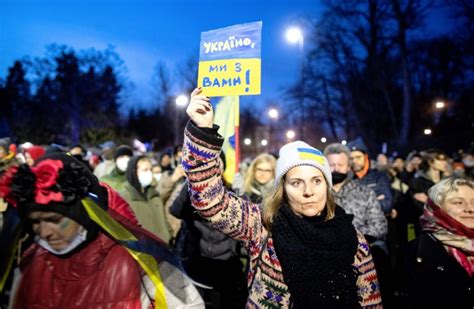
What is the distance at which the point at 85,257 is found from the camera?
1930 millimetres

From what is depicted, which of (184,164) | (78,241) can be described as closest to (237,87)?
(184,164)

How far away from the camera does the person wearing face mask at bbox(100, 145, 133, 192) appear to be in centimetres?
566

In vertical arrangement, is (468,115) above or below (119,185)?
above

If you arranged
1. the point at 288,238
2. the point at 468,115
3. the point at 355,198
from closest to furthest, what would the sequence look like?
the point at 288,238
the point at 355,198
the point at 468,115

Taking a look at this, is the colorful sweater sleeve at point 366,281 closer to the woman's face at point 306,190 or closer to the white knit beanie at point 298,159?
the woman's face at point 306,190

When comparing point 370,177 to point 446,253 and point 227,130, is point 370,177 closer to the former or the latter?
point 227,130

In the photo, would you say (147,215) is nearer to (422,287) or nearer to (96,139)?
(422,287)

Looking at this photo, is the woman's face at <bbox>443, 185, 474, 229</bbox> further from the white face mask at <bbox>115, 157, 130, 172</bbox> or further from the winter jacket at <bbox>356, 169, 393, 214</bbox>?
the white face mask at <bbox>115, 157, 130, 172</bbox>

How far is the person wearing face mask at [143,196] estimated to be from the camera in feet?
17.0

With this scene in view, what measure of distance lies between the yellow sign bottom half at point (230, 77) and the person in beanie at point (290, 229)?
0.93 metres

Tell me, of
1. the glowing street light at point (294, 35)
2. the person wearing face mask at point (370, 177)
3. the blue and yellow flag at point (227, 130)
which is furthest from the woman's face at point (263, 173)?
the glowing street light at point (294, 35)

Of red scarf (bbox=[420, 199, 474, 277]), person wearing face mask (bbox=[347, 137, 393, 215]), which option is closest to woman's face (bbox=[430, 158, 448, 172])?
person wearing face mask (bbox=[347, 137, 393, 215])

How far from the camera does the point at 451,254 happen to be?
9.06 feet

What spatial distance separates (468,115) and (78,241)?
36.0 m
